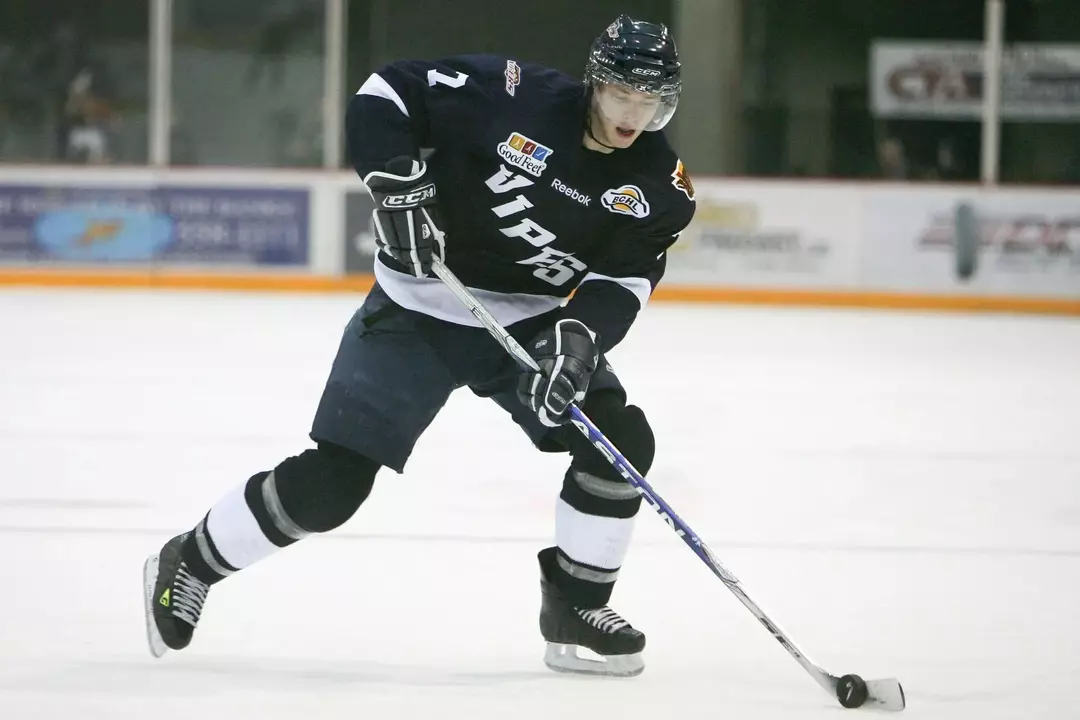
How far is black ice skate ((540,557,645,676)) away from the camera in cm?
232

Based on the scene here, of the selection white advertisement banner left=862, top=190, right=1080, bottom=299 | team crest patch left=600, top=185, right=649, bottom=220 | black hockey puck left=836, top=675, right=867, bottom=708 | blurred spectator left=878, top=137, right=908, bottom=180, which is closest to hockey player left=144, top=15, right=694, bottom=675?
team crest patch left=600, top=185, right=649, bottom=220

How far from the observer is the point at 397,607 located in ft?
8.75

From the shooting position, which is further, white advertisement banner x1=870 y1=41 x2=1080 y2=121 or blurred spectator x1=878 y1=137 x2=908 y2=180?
white advertisement banner x1=870 y1=41 x2=1080 y2=121

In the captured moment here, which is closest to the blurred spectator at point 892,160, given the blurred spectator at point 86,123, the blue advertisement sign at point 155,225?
the blue advertisement sign at point 155,225

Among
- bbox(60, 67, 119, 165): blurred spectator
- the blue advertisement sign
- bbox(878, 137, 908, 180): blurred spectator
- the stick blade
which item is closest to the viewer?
the stick blade

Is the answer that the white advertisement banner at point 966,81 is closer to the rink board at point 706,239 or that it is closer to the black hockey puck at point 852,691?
the rink board at point 706,239

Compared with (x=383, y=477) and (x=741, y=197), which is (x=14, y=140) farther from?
(x=383, y=477)

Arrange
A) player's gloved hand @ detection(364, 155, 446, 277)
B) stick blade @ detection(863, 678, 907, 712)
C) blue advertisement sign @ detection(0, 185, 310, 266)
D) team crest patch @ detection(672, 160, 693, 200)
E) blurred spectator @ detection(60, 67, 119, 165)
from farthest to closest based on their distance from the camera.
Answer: blurred spectator @ detection(60, 67, 119, 165) → blue advertisement sign @ detection(0, 185, 310, 266) → team crest patch @ detection(672, 160, 693, 200) → player's gloved hand @ detection(364, 155, 446, 277) → stick blade @ detection(863, 678, 907, 712)

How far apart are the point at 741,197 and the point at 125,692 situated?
25.5 ft

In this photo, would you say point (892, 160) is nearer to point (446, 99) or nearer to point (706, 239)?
point (706, 239)

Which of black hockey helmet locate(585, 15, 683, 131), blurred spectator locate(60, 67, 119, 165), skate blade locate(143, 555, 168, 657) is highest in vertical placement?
black hockey helmet locate(585, 15, 683, 131)

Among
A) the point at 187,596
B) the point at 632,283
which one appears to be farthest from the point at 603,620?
the point at 187,596

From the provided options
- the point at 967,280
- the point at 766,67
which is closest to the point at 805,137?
the point at 766,67

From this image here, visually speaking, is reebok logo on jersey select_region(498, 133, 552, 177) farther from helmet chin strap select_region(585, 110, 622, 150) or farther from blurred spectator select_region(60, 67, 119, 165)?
blurred spectator select_region(60, 67, 119, 165)
